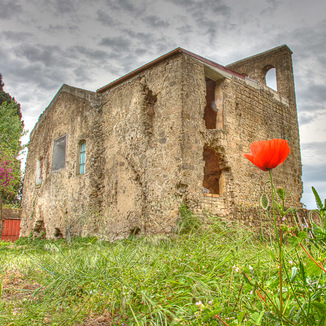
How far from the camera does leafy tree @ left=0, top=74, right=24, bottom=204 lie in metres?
12.9

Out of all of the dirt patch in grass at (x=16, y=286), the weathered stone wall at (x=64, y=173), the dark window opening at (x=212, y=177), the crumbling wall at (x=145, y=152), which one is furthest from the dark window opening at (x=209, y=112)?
the dirt patch in grass at (x=16, y=286)

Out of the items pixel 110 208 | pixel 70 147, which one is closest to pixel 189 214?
pixel 110 208

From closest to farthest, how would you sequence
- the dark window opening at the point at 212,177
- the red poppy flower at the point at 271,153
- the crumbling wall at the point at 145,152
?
the red poppy flower at the point at 271,153, the crumbling wall at the point at 145,152, the dark window opening at the point at 212,177

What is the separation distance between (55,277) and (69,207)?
6.80 metres

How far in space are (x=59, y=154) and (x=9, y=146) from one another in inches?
302

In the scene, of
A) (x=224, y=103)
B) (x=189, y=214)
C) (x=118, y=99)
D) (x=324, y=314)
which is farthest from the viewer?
(x=118, y=99)

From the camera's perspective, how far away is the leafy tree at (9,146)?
12854 mm

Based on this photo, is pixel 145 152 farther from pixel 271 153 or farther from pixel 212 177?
pixel 271 153

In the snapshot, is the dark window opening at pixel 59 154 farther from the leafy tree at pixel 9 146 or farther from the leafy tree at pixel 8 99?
the leafy tree at pixel 8 99

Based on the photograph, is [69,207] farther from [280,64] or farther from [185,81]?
[280,64]

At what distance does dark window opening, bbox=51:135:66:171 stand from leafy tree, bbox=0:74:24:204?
9.90ft

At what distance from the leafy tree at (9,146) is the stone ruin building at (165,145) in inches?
119

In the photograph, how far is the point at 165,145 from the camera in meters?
6.70

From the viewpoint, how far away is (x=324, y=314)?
1.39m
